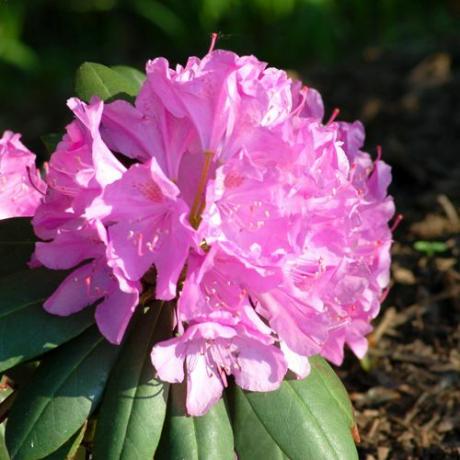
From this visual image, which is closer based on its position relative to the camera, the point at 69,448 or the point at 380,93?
the point at 69,448

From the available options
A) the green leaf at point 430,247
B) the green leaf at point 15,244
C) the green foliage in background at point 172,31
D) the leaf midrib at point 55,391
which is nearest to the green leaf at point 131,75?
the green leaf at point 15,244

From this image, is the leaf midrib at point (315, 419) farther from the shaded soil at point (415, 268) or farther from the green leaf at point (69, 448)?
the shaded soil at point (415, 268)

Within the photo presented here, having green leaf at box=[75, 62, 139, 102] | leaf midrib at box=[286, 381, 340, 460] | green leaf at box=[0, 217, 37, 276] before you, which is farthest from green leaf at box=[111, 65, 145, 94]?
leaf midrib at box=[286, 381, 340, 460]

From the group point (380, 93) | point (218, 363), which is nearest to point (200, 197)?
point (218, 363)

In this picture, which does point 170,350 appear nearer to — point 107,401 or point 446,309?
point 107,401

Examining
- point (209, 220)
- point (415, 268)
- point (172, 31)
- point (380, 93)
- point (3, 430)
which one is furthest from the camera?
point (172, 31)

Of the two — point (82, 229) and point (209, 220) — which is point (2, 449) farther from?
point (209, 220)
